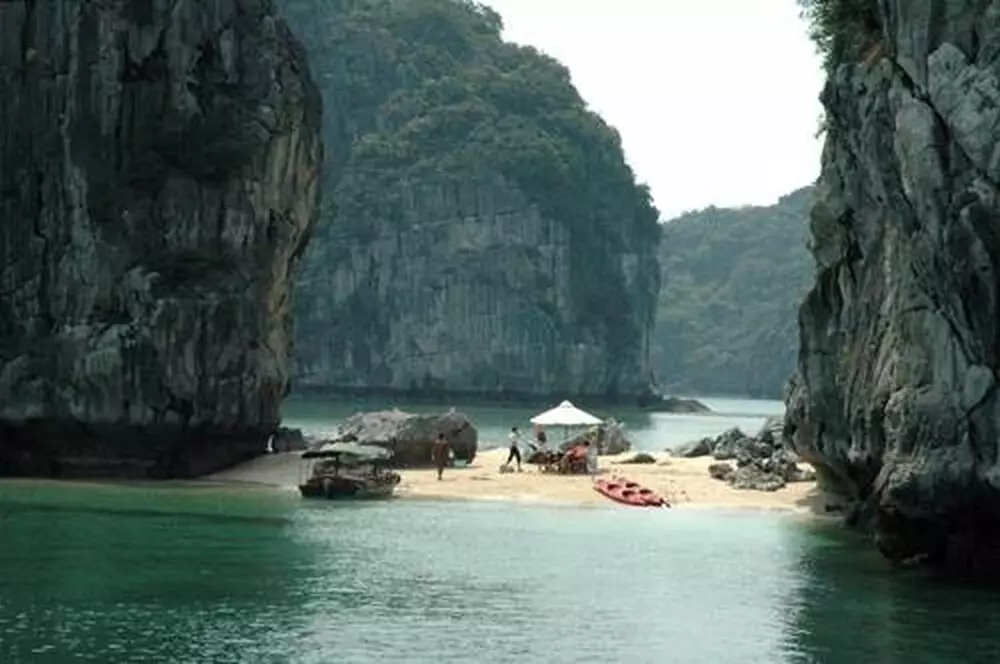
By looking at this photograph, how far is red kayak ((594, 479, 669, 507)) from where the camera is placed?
42812 millimetres

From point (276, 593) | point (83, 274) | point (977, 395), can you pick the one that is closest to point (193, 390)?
point (83, 274)

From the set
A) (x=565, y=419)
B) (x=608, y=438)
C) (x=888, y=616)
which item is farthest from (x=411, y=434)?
(x=888, y=616)

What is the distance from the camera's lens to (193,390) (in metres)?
50.1

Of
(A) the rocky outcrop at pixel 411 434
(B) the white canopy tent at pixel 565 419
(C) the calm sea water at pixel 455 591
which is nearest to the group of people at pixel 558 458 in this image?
(B) the white canopy tent at pixel 565 419

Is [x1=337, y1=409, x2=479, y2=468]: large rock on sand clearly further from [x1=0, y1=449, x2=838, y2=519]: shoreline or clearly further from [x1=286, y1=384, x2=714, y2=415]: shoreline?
[x1=286, y1=384, x2=714, y2=415]: shoreline

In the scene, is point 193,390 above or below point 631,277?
below

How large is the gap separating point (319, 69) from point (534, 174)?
34.2 m

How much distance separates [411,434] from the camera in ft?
177

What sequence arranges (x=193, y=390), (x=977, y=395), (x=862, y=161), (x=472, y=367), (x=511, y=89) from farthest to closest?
(x=511, y=89)
(x=472, y=367)
(x=193, y=390)
(x=862, y=161)
(x=977, y=395)

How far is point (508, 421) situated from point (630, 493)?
242ft

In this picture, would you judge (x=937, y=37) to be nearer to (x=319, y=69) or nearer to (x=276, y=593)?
(x=276, y=593)

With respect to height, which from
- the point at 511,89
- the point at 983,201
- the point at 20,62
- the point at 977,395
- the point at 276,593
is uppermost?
the point at 511,89

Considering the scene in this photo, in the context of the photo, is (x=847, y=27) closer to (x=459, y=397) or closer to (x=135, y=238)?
(x=135, y=238)

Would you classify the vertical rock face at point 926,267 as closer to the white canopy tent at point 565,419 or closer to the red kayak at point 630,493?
the red kayak at point 630,493
